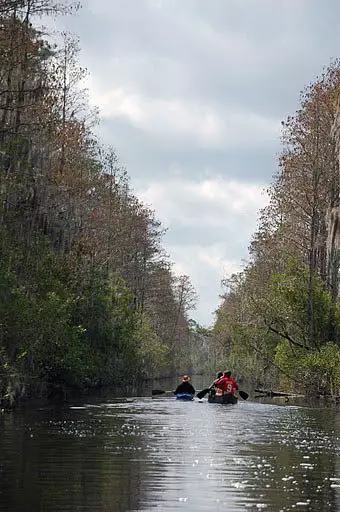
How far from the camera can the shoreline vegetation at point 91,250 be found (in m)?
28.6

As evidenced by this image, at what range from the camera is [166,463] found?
601 inches

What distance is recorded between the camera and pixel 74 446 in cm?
1780

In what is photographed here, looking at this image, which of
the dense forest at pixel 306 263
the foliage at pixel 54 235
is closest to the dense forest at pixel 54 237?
the foliage at pixel 54 235

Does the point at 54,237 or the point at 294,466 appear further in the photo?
the point at 54,237

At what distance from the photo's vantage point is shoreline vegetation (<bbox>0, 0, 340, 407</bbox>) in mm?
28609

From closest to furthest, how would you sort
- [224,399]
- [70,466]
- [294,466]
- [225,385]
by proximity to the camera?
1. [70,466]
2. [294,466]
3. [224,399]
4. [225,385]

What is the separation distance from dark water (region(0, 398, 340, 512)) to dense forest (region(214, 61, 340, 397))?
47.3 feet

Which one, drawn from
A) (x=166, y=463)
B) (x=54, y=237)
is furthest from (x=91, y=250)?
(x=166, y=463)

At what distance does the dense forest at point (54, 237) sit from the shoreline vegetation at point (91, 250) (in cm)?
8

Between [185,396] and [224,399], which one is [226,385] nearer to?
[224,399]

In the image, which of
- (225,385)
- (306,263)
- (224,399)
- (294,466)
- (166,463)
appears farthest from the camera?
(306,263)

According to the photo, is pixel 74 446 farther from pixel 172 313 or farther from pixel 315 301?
pixel 172 313

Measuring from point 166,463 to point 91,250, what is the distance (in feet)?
96.1

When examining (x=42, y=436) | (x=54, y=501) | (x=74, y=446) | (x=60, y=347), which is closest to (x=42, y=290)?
(x=60, y=347)
